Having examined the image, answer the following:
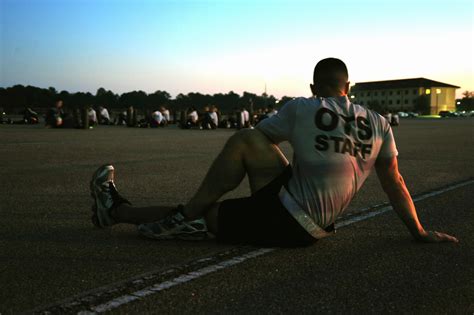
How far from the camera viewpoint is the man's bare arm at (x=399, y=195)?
3107 mm

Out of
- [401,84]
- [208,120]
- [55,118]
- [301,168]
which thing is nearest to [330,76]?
[301,168]

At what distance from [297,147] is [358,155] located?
1.24 ft

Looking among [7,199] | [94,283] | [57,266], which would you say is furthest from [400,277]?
[7,199]

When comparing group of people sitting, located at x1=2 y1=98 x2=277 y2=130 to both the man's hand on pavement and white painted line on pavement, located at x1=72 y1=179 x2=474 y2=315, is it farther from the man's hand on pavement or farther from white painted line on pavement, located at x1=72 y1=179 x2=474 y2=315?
white painted line on pavement, located at x1=72 y1=179 x2=474 y2=315

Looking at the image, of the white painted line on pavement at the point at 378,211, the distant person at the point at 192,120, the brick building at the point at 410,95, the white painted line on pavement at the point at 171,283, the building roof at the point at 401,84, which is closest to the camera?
the white painted line on pavement at the point at 171,283

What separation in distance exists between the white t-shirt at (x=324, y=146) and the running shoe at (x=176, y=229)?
2.03 feet

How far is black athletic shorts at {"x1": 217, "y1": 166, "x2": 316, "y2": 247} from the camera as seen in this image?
116 inches

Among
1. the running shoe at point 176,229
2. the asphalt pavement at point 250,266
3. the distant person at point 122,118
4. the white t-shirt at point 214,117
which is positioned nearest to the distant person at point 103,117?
the distant person at point 122,118

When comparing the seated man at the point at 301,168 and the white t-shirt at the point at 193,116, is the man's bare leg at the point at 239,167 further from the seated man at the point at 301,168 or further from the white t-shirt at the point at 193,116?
the white t-shirt at the point at 193,116

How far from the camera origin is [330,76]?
2.95 metres

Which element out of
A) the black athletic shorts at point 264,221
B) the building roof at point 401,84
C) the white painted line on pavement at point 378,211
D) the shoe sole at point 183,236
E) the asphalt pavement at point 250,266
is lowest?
the white painted line on pavement at point 378,211

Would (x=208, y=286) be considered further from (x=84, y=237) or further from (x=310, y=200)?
(x=84, y=237)

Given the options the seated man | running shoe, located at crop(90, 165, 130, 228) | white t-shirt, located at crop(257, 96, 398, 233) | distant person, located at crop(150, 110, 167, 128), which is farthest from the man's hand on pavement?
distant person, located at crop(150, 110, 167, 128)

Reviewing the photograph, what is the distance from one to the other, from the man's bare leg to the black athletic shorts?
6 centimetres
